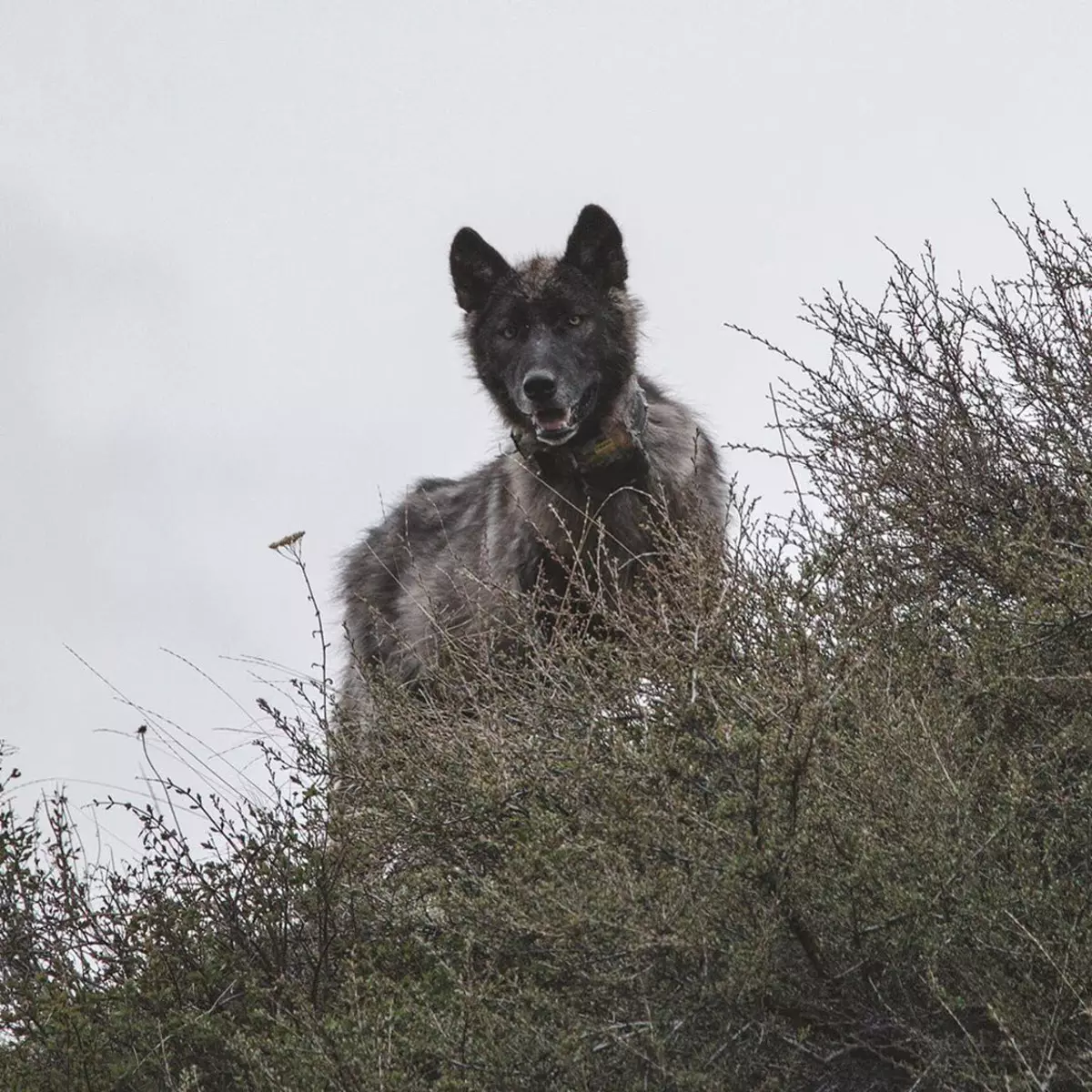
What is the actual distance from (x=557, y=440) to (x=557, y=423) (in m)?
0.10

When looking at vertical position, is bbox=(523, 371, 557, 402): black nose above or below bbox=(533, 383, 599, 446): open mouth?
above

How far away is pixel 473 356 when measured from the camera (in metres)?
8.13

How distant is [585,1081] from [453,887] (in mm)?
1050

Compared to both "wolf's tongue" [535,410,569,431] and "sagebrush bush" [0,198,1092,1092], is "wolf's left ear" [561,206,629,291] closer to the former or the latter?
"wolf's tongue" [535,410,569,431]

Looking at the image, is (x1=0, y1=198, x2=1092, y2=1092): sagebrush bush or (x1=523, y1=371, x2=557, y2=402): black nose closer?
(x1=0, y1=198, x2=1092, y2=1092): sagebrush bush

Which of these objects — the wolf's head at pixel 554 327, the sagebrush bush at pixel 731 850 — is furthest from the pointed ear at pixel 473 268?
the sagebrush bush at pixel 731 850

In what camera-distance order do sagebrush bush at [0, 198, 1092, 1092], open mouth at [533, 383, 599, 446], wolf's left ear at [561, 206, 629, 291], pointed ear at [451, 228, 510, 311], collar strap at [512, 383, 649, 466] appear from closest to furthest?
sagebrush bush at [0, 198, 1092, 1092] < open mouth at [533, 383, 599, 446] < collar strap at [512, 383, 649, 466] < wolf's left ear at [561, 206, 629, 291] < pointed ear at [451, 228, 510, 311]

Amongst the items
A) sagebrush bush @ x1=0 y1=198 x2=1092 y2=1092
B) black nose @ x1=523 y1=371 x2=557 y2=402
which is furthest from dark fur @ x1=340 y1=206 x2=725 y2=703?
sagebrush bush @ x1=0 y1=198 x2=1092 y2=1092

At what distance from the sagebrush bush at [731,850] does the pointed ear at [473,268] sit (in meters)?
2.56

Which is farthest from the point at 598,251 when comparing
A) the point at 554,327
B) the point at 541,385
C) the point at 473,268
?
the point at 541,385

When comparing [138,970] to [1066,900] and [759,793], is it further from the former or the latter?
[1066,900]

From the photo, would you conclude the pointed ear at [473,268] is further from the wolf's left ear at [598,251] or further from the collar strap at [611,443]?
the collar strap at [611,443]

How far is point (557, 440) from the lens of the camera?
7.28 metres

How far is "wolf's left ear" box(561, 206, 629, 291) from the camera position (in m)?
7.86
